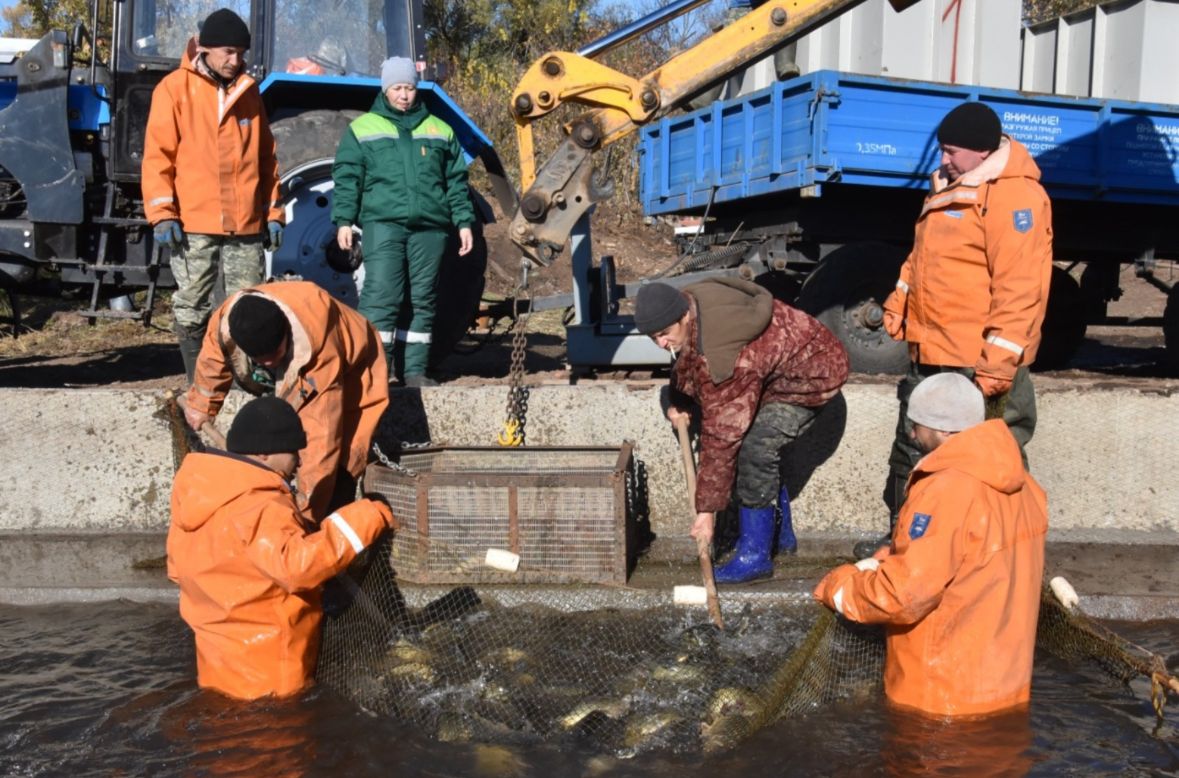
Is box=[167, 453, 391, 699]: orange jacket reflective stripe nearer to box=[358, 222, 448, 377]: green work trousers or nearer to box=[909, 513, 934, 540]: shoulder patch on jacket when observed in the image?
box=[909, 513, 934, 540]: shoulder patch on jacket

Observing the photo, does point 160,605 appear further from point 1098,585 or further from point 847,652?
point 1098,585

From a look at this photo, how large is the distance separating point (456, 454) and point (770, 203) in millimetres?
3733

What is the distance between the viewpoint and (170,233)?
217 inches

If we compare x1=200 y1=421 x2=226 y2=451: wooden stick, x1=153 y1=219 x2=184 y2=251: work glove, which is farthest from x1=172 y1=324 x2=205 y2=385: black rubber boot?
x1=200 y1=421 x2=226 y2=451: wooden stick

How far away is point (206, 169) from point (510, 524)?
2.27 meters

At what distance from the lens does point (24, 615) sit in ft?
17.0

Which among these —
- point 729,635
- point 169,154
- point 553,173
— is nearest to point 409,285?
point 553,173

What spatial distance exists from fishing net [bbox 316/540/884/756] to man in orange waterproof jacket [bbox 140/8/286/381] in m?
1.72

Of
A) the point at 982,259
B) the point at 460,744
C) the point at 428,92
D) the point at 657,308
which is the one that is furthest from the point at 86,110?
the point at 982,259

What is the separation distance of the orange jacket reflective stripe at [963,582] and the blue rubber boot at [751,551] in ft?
3.98

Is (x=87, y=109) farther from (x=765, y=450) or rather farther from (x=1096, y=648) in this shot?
(x=1096, y=648)

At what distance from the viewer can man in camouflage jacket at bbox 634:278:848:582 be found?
485cm

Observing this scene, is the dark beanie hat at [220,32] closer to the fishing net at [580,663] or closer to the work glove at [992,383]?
the fishing net at [580,663]

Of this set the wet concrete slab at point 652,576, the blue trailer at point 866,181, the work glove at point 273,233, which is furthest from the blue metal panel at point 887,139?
the work glove at point 273,233
